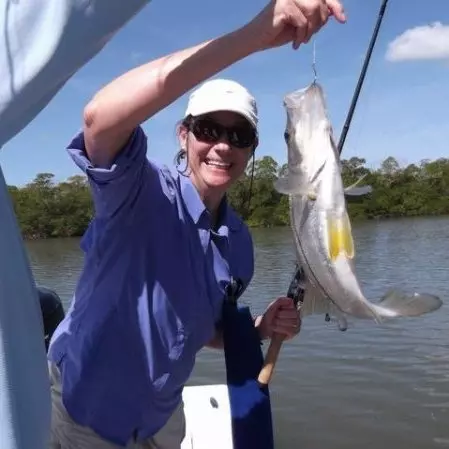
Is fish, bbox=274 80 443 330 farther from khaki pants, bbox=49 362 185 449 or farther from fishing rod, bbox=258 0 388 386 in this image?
khaki pants, bbox=49 362 185 449

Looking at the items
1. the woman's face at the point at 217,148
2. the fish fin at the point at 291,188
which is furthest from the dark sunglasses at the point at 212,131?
the fish fin at the point at 291,188

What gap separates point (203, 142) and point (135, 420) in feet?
3.86

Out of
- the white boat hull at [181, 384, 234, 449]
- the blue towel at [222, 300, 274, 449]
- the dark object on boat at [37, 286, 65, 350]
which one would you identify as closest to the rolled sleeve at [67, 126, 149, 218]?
the blue towel at [222, 300, 274, 449]

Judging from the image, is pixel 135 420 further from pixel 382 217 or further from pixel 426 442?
pixel 382 217

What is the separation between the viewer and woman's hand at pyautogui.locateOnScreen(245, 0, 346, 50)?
1.67 metres

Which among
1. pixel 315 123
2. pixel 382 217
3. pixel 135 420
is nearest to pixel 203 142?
pixel 315 123

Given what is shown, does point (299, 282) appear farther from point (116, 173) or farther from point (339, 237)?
point (116, 173)

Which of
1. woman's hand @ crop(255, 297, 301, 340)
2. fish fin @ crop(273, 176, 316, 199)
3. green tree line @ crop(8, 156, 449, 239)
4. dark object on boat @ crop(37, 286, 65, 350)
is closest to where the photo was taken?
fish fin @ crop(273, 176, 316, 199)

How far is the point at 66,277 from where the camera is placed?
24.9 metres

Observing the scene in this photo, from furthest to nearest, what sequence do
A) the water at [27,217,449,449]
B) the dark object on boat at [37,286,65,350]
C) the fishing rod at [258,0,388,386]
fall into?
the water at [27,217,449,449], the dark object on boat at [37,286,65,350], the fishing rod at [258,0,388,386]

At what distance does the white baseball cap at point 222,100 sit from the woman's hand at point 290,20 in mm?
852

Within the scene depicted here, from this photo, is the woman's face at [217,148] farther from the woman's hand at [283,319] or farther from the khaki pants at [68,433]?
the khaki pants at [68,433]

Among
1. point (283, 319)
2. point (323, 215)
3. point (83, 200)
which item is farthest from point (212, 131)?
point (83, 200)

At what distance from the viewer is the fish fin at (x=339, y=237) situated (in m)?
2.45
